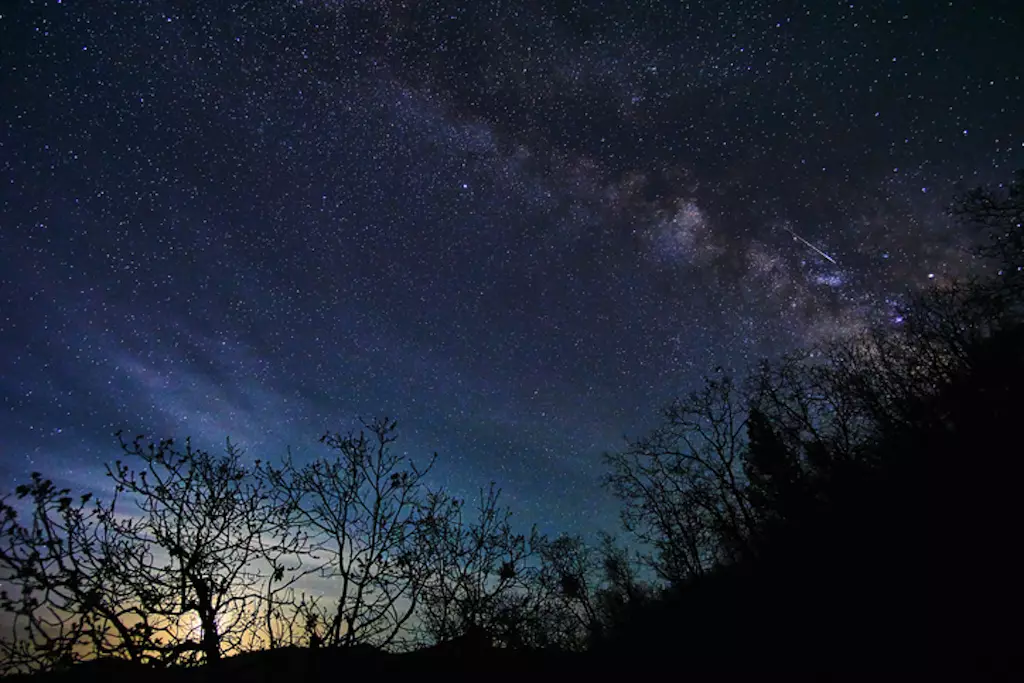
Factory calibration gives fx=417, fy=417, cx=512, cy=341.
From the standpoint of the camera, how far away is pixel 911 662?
5.89m

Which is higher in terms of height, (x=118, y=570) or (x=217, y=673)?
(x=118, y=570)

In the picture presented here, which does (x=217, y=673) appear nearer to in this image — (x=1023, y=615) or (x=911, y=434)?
(x=1023, y=615)

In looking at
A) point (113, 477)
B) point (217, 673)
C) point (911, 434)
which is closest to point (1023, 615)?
point (217, 673)

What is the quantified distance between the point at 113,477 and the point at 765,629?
596 inches

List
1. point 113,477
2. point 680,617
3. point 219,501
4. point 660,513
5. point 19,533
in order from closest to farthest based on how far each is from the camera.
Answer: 1. point 19,533
2. point 113,477
3. point 219,501
4. point 680,617
5. point 660,513

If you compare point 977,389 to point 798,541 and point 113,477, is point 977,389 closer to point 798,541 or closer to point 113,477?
point 798,541

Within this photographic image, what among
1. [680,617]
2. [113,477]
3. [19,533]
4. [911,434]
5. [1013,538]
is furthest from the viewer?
[911,434]

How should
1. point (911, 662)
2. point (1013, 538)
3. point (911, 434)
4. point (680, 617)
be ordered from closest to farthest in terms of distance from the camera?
1. point (911, 662)
2. point (1013, 538)
3. point (680, 617)
4. point (911, 434)

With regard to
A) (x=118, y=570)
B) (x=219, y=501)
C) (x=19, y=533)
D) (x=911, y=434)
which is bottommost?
(x=118, y=570)

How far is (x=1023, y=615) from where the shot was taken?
5.99 metres

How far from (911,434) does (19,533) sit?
33.3 meters

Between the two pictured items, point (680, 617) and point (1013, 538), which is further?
A: point (680, 617)

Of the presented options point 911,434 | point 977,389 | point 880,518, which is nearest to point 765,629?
point 880,518

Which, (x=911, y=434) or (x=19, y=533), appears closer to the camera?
(x=19, y=533)
